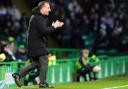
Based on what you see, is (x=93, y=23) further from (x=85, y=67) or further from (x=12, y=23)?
(x=85, y=67)

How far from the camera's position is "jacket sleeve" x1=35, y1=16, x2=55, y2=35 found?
589 inches

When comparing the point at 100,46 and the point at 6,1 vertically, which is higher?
the point at 6,1

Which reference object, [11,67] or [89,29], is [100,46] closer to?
[89,29]

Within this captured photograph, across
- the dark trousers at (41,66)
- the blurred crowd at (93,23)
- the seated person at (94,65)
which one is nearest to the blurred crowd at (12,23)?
the blurred crowd at (93,23)

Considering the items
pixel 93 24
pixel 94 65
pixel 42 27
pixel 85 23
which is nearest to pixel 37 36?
pixel 42 27

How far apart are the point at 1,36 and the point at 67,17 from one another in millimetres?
4972

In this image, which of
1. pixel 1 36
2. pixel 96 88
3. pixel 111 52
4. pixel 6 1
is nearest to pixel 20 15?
pixel 6 1

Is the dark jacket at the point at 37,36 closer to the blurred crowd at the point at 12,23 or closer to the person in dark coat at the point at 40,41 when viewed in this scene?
the person in dark coat at the point at 40,41

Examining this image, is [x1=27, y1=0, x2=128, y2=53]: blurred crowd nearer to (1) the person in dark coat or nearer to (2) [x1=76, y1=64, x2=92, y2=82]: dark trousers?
(2) [x1=76, y1=64, x2=92, y2=82]: dark trousers

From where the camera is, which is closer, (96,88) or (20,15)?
(96,88)

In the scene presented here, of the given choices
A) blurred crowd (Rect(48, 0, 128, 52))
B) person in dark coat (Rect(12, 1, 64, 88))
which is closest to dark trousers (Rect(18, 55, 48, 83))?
person in dark coat (Rect(12, 1, 64, 88))

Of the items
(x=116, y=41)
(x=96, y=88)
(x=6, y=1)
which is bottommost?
(x=96, y=88)

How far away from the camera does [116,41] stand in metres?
29.8

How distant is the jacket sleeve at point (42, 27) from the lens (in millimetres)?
14961
